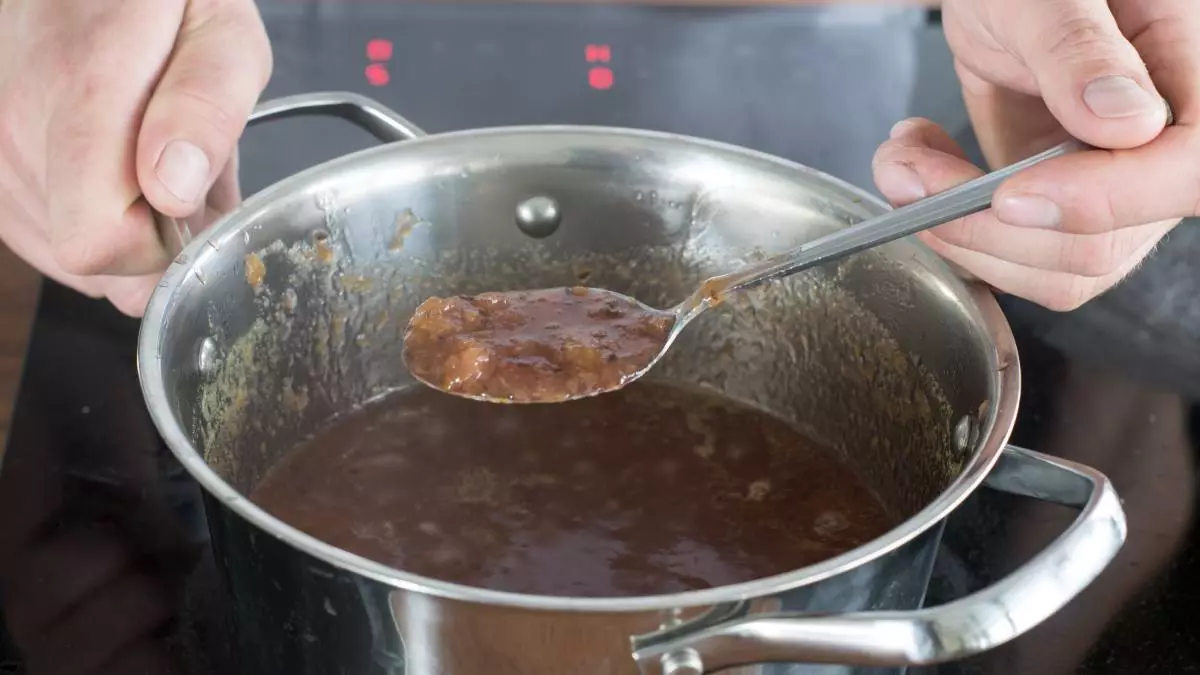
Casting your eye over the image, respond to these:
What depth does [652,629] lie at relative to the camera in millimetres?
584

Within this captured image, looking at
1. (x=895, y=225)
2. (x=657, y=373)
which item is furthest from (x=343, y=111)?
(x=895, y=225)

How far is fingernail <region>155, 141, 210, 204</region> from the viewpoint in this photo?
0.82m

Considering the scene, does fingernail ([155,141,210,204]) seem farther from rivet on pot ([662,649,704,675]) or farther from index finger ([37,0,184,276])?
rivet on pot ([662,649,704,675])

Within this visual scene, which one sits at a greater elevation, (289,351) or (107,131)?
(107,131)

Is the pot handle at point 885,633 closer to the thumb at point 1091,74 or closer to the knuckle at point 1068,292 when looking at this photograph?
the thumb at point 1091,74

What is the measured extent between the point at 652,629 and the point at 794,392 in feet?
1.69

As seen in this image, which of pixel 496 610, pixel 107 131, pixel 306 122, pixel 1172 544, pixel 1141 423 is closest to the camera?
pixel 496 610

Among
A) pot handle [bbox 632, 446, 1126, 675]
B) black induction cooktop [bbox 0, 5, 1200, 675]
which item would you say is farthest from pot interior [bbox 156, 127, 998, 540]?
pot handle [bbox 632, 446, 1126, 675]

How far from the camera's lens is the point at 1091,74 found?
0.73 m

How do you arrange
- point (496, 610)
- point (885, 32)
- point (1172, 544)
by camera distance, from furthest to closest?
point (885, 32) < point (1172, 544) < point (496, 610)

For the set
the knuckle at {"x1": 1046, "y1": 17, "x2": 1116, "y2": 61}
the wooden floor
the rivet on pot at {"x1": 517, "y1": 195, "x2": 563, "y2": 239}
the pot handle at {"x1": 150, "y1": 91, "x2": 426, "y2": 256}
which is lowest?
the wooden floor

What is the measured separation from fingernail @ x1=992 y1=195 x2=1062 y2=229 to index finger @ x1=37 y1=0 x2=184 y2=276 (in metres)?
0.56

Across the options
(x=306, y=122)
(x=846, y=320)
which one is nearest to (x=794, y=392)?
(x=846, y=320)

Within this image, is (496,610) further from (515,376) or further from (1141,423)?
(1141,423)
